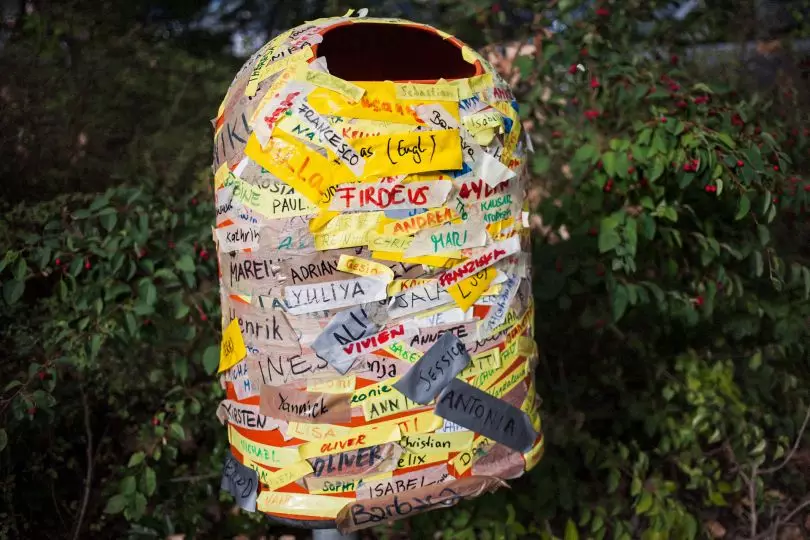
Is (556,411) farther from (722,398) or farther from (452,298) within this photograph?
(452,298)

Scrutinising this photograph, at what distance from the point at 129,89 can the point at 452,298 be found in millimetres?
2371

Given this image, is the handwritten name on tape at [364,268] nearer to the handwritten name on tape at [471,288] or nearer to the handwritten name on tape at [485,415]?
the handwritten name on tape at [471,288]

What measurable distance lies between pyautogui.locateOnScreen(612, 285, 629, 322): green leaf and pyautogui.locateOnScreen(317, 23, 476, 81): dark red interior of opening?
33.8 inches

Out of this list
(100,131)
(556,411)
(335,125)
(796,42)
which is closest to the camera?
(335,125)

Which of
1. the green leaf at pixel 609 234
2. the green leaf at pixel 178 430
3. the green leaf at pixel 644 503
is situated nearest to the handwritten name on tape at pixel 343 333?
the green leaf at pixel 178 430

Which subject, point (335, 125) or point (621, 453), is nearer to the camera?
point (335, 125)

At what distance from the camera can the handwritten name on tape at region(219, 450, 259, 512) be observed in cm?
156

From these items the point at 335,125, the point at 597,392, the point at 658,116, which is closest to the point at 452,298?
the point at 335,125

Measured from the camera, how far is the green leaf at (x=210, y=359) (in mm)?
2145

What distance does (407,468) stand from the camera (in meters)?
1.48

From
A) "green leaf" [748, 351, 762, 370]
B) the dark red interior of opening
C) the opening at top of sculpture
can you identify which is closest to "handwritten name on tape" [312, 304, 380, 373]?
the opening at top of sculpture

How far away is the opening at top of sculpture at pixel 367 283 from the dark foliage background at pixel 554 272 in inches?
28.8

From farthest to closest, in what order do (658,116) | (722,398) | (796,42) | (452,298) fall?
(796,42) → (722,398) → (658,116) → (452,298)

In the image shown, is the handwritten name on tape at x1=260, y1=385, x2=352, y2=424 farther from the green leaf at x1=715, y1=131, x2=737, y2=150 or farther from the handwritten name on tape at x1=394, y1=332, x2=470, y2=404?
the green leaf at x1=715, y1=131, x2=737, y2=150
